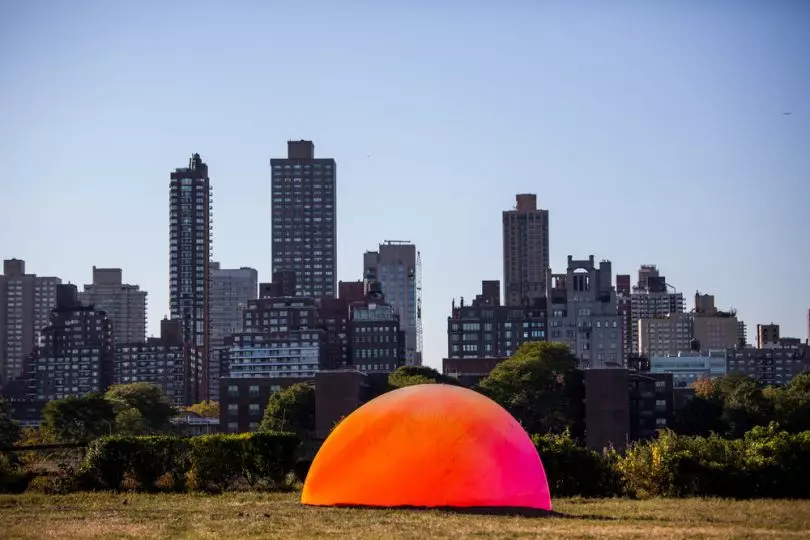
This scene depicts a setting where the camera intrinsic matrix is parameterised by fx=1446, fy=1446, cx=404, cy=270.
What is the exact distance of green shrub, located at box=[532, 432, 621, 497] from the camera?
46.3m

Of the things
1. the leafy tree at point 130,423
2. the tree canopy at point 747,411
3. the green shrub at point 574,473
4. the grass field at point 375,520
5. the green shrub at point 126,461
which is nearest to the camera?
the grass field at point 375,520

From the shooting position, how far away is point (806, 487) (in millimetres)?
44781

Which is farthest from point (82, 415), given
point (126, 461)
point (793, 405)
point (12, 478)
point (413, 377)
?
point (126, 461)

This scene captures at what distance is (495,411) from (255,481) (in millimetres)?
11076

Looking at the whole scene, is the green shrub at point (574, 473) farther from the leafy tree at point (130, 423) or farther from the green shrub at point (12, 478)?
the leafy tree at point (130, 423)

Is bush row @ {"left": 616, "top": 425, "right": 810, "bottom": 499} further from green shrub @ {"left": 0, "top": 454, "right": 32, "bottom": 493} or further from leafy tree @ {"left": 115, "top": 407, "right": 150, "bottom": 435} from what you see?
leafy tree @ {"left": 115, "top": 407, "right": 150, "bottom": 435}

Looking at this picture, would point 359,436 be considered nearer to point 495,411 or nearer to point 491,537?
point 495,411

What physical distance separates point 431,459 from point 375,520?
3.27 metres

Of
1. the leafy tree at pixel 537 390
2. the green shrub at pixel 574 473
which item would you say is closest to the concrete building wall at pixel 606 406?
the leafy tree at pixel 537 390

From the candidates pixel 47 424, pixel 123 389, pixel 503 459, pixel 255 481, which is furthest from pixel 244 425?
pixel 503 459

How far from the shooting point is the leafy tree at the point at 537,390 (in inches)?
5630

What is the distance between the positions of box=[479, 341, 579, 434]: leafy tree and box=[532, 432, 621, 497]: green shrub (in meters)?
93.1

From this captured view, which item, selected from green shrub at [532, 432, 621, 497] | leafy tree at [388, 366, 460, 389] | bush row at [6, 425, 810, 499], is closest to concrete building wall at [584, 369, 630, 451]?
leafy tree at [388, 366, 460, 389]

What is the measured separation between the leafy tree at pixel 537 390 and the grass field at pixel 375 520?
99826mm
